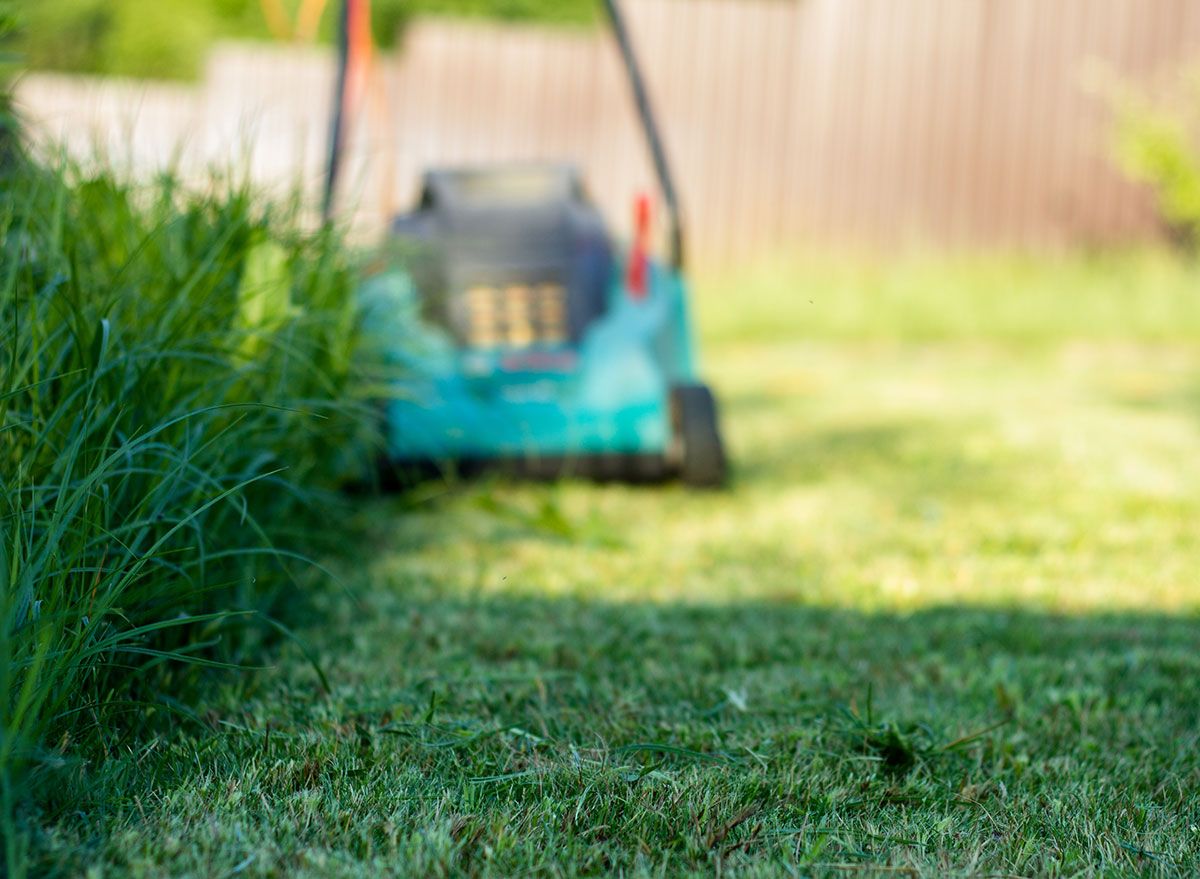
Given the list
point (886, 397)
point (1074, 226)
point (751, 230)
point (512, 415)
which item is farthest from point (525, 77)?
point (512, 415)

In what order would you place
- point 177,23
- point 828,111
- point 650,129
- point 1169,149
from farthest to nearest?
point 177,23 < point 828,111 < point 1169,149 < point 650,129

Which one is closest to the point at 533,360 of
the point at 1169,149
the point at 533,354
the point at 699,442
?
Result: the point at 533,354

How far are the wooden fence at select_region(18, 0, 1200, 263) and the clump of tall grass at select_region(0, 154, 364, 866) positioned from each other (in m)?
6.18

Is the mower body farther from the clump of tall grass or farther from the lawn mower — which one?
the clump of tall grass

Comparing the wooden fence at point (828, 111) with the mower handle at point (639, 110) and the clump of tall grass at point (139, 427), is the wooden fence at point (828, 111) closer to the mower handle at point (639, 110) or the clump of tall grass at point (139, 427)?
the mower handle at point (639, 110)

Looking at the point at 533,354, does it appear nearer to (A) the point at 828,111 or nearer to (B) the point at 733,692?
(B) the point at 733,692

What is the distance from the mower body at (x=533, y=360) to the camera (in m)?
2.88

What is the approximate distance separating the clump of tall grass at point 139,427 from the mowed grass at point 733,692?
107 mm

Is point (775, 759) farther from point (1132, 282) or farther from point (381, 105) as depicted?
point (1132, 282)

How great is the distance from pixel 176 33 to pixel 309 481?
15.0 m

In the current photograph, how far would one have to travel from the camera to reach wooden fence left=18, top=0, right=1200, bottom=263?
8.18m

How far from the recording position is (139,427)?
51.6 inches

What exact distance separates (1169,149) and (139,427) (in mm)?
7612

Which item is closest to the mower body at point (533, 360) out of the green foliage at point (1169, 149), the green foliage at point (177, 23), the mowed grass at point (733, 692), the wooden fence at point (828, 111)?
the mowed grass at point (733, 692)
